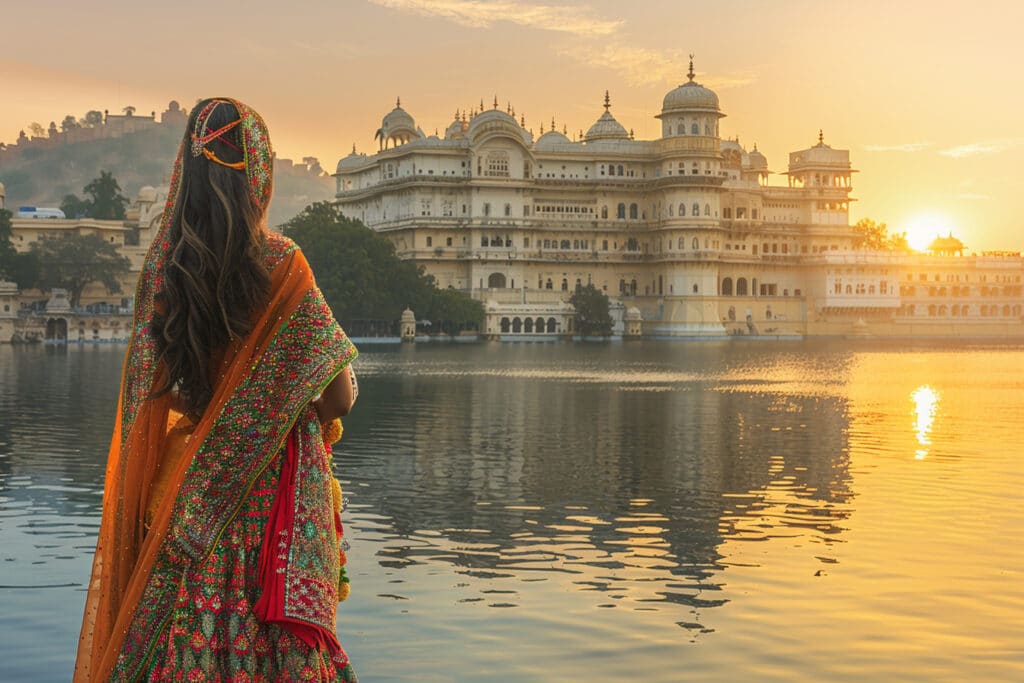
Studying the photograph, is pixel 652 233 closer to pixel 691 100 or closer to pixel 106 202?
pixel 691 100

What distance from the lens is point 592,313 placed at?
7925cm

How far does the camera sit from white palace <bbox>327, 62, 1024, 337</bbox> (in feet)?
277

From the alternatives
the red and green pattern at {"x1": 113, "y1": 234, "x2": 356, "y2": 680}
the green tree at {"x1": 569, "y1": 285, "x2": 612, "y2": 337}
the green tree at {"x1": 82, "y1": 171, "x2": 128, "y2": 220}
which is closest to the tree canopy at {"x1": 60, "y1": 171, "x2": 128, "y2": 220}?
the green tree at {"x1": 82, "y1": 171, "x2": 128, "y2": 220}

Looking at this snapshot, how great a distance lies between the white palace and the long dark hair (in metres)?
74.5

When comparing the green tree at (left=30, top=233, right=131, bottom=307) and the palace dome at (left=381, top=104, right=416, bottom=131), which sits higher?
the palace dome at (left=381, top=104, right=416, bottom=131)

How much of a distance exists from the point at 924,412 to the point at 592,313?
52.9 meters

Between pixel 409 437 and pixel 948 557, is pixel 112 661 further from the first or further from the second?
pixel 409 437

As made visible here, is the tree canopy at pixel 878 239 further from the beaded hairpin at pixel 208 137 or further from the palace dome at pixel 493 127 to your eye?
the beaded hairpin at pixel 208 137

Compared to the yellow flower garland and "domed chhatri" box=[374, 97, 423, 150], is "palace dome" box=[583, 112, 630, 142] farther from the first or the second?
the yellow flower garland

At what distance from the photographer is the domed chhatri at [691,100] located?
286ft

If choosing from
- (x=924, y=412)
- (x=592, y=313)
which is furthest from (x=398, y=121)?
(x=924, y=412)

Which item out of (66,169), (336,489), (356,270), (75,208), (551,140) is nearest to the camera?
(336,489)

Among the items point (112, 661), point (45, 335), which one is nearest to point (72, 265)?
point (45, 335)

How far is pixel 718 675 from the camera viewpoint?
7.20 meters
